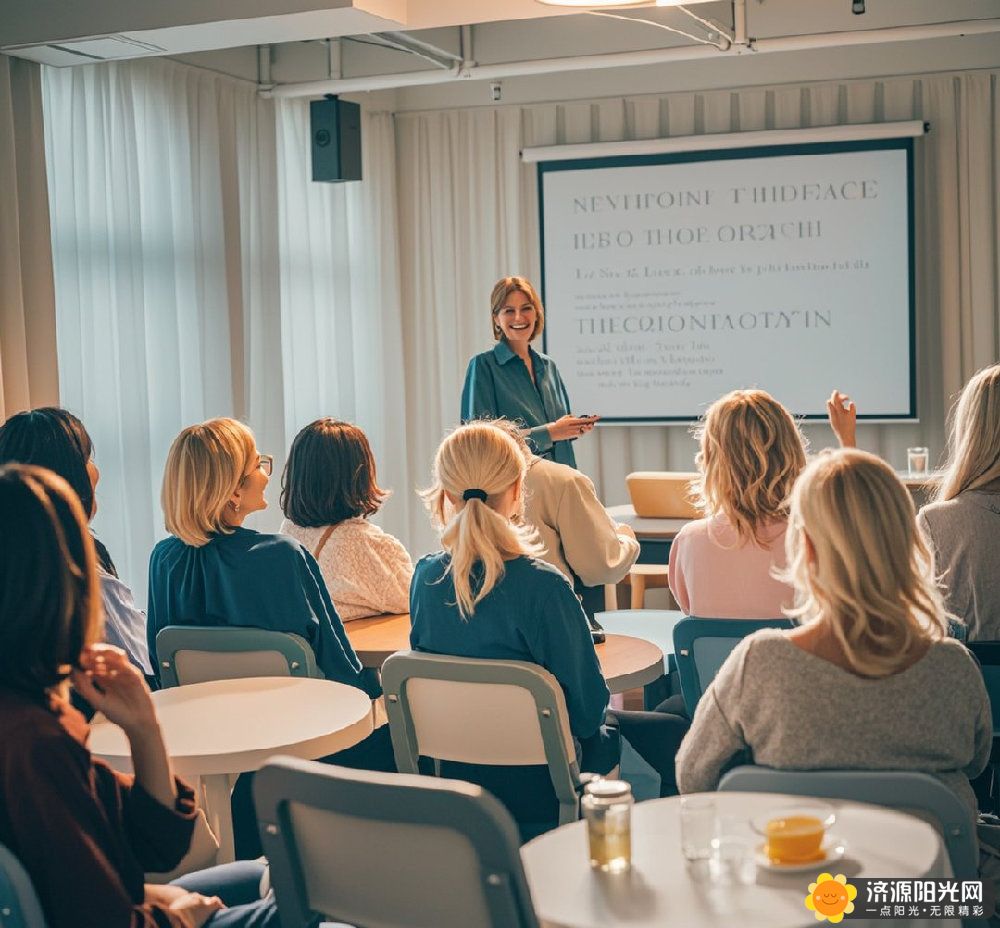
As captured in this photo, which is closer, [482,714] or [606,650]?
[482,714]

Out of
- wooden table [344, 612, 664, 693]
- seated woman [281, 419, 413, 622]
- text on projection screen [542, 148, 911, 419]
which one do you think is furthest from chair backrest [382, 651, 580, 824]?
text on projection screen [542, 148, 911, 419]

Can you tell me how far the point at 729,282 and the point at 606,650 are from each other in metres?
4.52

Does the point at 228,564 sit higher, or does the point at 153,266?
the point at 153,266

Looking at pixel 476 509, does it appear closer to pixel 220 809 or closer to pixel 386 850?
pixel 220 809

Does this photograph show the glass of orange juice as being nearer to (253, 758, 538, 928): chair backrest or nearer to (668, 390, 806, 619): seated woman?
(253, 758, 538, 928): chair backrest

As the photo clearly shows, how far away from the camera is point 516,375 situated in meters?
5.60

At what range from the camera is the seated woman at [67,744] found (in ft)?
5.05

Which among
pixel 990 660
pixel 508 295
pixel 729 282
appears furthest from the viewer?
pixel 729 282

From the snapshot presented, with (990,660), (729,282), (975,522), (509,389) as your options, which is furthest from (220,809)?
(729,282)

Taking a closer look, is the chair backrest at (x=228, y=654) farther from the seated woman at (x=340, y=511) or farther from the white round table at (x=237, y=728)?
the seated woman at (x=340, y=511)

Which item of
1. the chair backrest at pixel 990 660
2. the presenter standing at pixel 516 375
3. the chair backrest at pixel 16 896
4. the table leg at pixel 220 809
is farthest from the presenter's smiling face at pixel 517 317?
the chair backrest at pixel 16 896

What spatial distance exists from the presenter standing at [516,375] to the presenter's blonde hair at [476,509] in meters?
2.69

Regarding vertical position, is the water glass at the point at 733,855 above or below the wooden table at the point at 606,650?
above

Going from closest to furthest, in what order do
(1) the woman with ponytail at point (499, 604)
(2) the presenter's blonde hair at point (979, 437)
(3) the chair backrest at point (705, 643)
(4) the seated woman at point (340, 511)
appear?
1. (1) the woman with ponytail at point (499, 604)
2. (3) the chair backrest at point (705, 643)
3. (2) the presenter's blonde hair at point (979, 437)
4. (4) the seated woman at point (340, 511)
